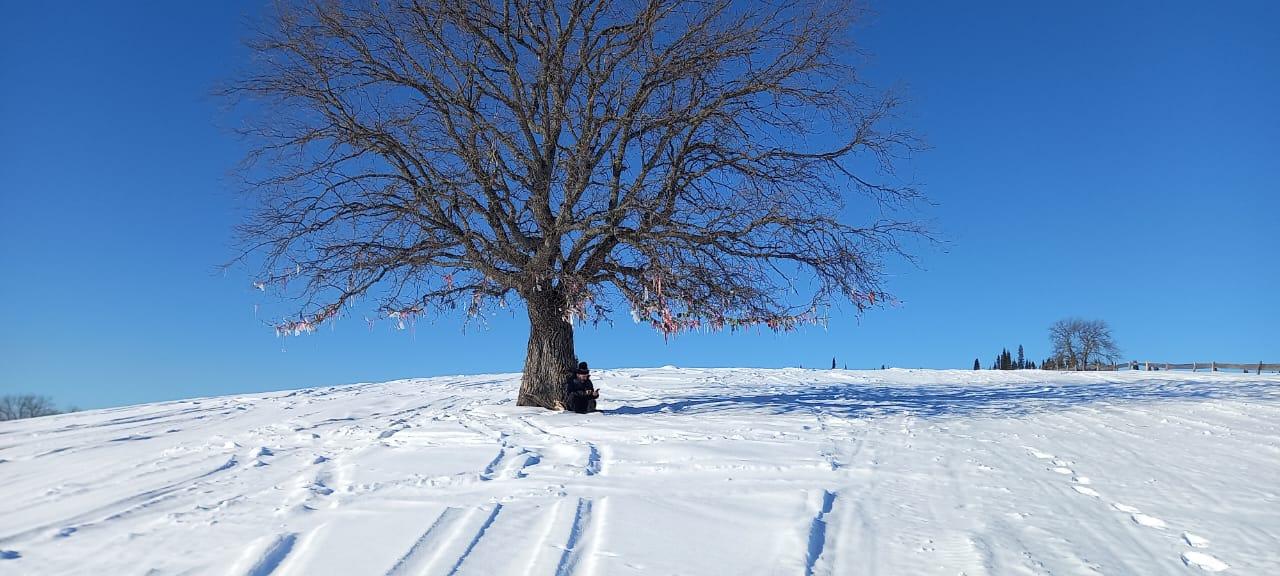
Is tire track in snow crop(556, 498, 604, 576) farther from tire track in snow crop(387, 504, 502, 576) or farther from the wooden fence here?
the wooden fence

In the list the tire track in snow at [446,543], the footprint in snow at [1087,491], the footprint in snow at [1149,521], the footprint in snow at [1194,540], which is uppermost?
the footprint in snow at [1087,491]

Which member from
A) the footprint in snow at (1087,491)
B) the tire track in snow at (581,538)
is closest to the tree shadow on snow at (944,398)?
the footprint in snow at (1087,491)

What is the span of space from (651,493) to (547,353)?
306 inches

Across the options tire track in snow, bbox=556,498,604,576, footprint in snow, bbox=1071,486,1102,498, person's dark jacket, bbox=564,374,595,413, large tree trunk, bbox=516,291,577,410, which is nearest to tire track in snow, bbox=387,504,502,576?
tire track in snow, bbox=556,498,604,576

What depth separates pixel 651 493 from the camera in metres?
7.00

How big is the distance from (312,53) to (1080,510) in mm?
12787

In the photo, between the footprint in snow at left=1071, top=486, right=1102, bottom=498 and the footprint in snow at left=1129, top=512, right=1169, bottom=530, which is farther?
the footprint in snow at left=1071, top=486, right=1102, bottom=498

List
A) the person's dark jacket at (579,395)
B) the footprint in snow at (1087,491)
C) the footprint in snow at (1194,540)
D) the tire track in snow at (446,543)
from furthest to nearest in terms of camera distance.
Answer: the person's dark jacket at (579,395) < the footprint in snow at (1087,491) < the footprint in snow at (1194,540) < the tire track in snow at (446,543)

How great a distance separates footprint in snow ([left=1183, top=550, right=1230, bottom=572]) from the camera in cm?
512

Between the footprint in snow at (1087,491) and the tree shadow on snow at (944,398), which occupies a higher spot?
the tree shadow on snow at (944,398)

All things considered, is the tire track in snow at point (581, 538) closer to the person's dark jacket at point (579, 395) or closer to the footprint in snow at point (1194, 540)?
the footprint in snow at point (1194, 540)

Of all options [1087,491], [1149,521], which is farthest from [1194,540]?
[1087,491]

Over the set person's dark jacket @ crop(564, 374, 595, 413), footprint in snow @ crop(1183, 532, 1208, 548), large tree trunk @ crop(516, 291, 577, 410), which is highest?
large tree trunk @ crop(516, 291, 577, 410)

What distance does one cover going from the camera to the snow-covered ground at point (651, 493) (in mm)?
5258
